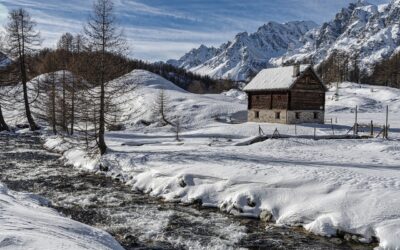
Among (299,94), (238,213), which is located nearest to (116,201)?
(238,213)

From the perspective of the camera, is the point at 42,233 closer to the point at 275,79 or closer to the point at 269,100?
the point at 269,100

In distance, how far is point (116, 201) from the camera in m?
20.6

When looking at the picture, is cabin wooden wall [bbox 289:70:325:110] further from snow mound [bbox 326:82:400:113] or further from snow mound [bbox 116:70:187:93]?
snow mound [bbox 116:70:187:93]

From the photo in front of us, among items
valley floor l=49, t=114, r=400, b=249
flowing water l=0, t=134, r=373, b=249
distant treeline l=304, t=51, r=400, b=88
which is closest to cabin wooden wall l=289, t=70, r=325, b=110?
valley floor l=49, t=114, r=400, b=249

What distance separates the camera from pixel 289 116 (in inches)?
1969

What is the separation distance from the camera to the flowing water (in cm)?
1491

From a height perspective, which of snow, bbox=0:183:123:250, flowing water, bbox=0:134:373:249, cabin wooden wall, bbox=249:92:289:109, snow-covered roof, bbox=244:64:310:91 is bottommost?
flowing water, bbox=0:134:373:249

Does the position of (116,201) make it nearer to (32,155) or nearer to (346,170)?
(346,170)

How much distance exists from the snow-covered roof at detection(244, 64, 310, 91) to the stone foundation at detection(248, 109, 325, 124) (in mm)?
3039

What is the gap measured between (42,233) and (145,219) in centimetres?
770

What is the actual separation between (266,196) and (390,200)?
5.17 meters

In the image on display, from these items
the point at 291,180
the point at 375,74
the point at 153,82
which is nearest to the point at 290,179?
the point at 291,180

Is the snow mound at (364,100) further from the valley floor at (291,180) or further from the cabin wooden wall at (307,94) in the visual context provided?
the valley floor at (291,180)

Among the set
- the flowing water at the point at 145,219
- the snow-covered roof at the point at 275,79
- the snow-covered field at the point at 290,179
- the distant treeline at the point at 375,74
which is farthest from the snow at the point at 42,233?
the distant treeline at the point at 375,74
